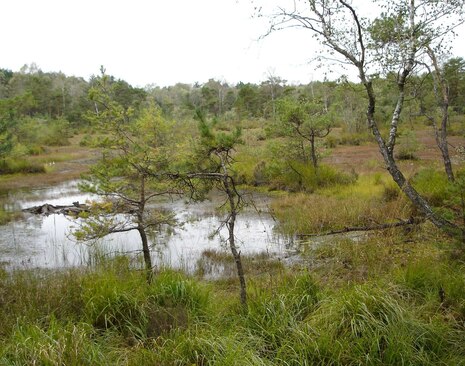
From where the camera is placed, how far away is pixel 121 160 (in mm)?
5984

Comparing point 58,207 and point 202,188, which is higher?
point 202,188

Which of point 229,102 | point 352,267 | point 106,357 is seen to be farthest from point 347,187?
point 229,102

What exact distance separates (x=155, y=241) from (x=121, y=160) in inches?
169

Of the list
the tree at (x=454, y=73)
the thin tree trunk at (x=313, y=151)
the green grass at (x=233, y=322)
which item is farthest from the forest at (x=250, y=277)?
the thin tree trunk at (x=313, y=151)

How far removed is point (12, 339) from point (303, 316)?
2.85 metres

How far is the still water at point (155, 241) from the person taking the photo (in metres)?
8.45

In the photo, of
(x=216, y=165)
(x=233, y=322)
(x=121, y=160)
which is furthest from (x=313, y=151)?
(x=233, y=322)

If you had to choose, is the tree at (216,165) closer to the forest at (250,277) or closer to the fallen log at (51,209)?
the forest at (250,277)

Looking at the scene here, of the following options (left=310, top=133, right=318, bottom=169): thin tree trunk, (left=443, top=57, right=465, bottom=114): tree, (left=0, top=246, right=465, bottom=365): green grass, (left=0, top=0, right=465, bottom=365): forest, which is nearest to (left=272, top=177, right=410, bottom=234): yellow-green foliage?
(left=0, top=0, right=465, bottom=365): forest

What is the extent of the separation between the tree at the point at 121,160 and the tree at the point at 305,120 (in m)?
8.60

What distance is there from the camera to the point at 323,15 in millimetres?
5598

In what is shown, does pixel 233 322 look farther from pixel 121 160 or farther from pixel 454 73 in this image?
pixel 454 73

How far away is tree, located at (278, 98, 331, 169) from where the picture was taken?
47.2 feet

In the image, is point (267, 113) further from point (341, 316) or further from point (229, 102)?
point (341, 316)
